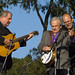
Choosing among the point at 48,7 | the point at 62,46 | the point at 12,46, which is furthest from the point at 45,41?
the point at 48,7

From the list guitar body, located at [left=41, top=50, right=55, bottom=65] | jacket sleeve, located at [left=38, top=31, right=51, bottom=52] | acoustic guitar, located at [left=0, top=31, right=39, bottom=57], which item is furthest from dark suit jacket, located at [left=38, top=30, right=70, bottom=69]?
acoustic guitar, located at [left=0, top=31, right=39, bottom=57]

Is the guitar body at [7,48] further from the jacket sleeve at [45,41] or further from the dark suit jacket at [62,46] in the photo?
the dark suit jacket at [62,46]

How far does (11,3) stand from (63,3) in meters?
2.98

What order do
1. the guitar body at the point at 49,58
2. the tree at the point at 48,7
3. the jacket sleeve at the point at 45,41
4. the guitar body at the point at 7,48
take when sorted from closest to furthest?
the guitar body at the point at 49,58, the jacket sleeve at the point at 45,41, the guitar body at the point at 7,48, the tree at the point at 48,7

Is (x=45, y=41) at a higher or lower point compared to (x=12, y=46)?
higher

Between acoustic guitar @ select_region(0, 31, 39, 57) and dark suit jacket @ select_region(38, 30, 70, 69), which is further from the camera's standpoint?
acoustic guitar @ select_region(0, 31, 39, 57)

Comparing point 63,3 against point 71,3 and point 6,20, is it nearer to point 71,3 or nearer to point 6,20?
point 71,3

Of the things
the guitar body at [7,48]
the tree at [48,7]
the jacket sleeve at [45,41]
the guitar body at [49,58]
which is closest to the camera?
the guitar body at [49,58]

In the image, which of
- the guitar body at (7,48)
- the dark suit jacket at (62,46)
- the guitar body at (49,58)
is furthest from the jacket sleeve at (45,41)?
the guitar body at (7,48)

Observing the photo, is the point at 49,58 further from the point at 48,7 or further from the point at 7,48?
the point at 48,7

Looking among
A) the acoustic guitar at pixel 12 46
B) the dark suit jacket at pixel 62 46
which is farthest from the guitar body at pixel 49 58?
the acoustic guitar at pixel 12 46

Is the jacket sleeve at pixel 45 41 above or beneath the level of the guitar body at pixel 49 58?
above

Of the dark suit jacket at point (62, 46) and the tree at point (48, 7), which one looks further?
the tree at point (48, 7)

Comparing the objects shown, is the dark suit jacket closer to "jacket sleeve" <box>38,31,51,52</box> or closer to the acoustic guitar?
"jacket sleeve" <box>38,31,51,52</box>
